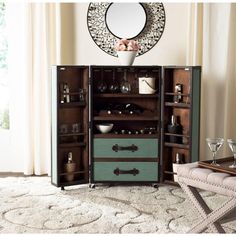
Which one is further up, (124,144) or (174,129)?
(174,129)

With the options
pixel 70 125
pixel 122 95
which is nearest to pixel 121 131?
pixel 122 95

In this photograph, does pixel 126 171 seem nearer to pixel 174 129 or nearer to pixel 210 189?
pixel 174 129

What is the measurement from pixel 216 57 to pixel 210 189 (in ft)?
7.66

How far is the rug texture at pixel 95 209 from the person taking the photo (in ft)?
12.2

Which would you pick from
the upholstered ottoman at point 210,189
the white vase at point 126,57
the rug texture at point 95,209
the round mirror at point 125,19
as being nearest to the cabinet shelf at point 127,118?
the white vase at point 126,57

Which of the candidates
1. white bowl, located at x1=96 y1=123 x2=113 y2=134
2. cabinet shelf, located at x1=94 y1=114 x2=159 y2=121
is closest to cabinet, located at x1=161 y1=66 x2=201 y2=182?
cabinet shelf, located at x1=94 y1=114 x2=159 y2=121

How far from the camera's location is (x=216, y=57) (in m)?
5.34

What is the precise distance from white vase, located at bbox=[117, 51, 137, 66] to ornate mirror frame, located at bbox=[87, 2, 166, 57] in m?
0.44

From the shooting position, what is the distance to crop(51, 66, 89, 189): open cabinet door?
4.85m

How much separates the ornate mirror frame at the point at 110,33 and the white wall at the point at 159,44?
5cm

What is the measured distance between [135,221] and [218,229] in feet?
2.44

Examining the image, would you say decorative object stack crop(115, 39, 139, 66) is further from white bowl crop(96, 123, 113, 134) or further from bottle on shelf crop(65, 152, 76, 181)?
bottle on shelf crop(65, 152, 76, 181)

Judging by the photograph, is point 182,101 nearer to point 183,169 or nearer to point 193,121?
point 193,121

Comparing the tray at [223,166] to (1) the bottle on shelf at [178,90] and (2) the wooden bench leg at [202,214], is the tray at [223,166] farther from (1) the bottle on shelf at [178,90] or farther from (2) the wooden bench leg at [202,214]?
(1) the bottle on shelf at [178,90]
